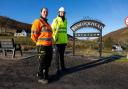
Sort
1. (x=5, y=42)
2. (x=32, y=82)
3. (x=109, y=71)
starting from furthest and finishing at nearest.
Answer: (x=5, y=42), (x=109, y=71), (x=32, y=82)

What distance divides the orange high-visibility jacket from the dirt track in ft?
4.02

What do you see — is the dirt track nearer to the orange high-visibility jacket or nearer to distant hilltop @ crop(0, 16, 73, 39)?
the orange high-visibility jacket

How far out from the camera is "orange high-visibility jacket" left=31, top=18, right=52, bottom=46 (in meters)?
10.5

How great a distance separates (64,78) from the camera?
11.3 meters

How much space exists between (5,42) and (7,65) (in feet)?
16.6

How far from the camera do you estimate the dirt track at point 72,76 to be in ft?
33.0

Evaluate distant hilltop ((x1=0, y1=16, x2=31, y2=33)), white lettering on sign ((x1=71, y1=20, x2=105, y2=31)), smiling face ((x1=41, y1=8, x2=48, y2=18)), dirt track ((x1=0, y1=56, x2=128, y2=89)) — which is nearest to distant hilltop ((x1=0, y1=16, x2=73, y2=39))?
distant hilltop ((x1=0, y1=16, x2=31, y2=33))

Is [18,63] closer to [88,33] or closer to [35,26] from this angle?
[35,26]

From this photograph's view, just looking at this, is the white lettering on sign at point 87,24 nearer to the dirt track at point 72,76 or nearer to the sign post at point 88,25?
the sign post at point 88,25

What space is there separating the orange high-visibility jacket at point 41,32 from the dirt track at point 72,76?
4.02 feet

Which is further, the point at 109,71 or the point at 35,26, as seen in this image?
the point at 109,71

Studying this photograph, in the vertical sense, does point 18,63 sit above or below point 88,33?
below

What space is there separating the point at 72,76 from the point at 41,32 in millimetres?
2144

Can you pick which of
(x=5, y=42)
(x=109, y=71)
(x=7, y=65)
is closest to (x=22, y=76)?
(x=7, y=65)
